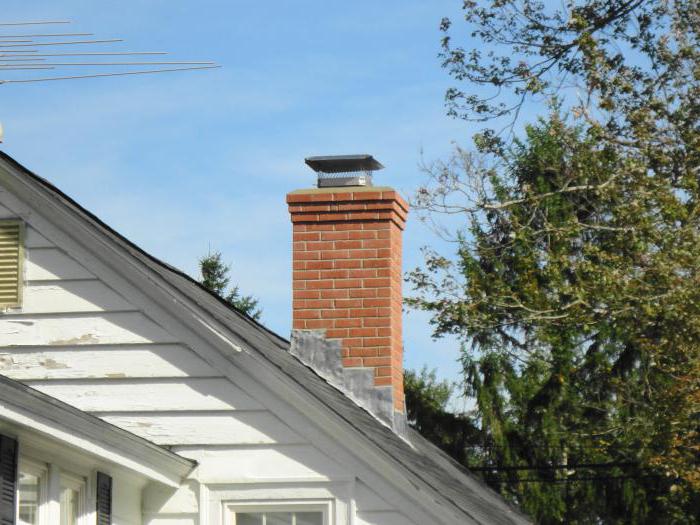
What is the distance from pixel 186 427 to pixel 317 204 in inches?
93.3

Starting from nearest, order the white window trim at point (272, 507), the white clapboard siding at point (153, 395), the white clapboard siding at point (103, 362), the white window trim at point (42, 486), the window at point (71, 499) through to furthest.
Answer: the white window trim at point (42, 486) < the window at point (71, 499) < the white window trim at point (272, 507) < the white clapboard siding at point (153, 395) < the white clapboard siding at point (103, 362)

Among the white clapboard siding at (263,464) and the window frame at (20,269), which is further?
the window frame at (20,269)

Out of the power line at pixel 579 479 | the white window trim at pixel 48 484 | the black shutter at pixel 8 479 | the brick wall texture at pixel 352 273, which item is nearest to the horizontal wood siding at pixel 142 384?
the white window trim at pixel 48 484

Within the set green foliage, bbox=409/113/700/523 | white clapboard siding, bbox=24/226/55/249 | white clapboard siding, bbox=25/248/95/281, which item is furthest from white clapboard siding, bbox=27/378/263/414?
green foliage, bbox=409/113/700/523

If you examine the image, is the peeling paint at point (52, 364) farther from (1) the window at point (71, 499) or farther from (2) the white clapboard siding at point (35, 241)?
(1) the window at point (71, 499)

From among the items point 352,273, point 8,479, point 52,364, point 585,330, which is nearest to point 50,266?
point 52,364

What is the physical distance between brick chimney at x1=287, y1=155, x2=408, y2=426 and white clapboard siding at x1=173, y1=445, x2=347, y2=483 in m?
1.45

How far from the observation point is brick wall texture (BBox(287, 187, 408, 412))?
34.5 feet

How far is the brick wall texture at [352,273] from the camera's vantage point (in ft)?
34.5

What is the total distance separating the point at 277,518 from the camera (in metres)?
9.15

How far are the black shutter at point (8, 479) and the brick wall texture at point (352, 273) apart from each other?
146 inches

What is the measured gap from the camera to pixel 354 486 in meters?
8.94

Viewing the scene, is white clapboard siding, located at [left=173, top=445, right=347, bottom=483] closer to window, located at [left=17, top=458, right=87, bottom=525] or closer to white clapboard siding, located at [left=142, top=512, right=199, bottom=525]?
white clapboard siding, located at [left=142, top=512, right=199, bottom=525]

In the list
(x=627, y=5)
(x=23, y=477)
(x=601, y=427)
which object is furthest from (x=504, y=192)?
(x=23, y=477)
